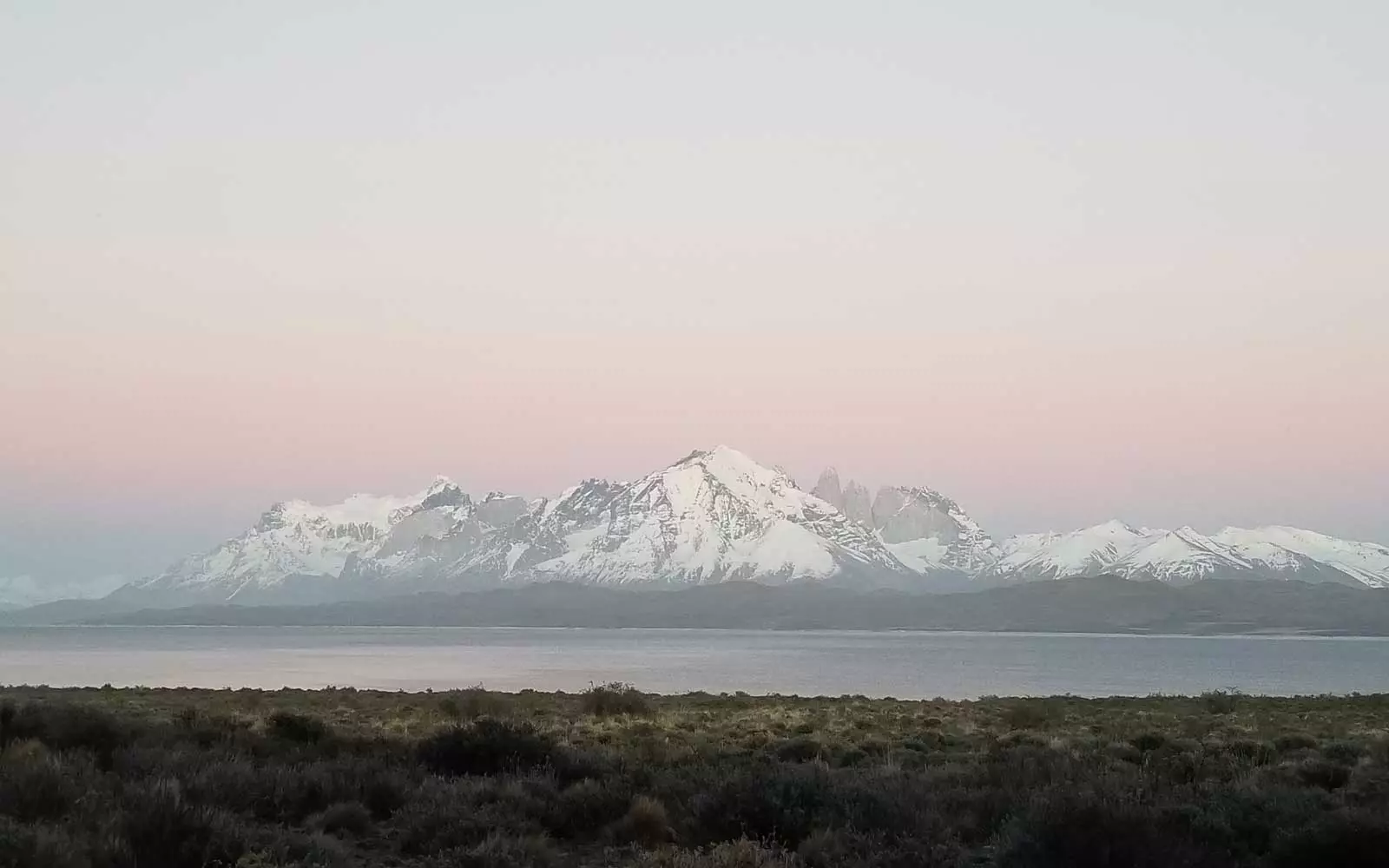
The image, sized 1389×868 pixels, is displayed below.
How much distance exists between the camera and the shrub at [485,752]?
47.9 ft

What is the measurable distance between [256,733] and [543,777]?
24.5ft

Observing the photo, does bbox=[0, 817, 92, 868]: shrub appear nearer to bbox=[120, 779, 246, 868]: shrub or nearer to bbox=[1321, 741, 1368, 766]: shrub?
bbox=[120, 779, 246, 868]: shrub

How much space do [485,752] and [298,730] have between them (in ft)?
18.0

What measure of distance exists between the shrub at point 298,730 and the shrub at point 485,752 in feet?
12.6

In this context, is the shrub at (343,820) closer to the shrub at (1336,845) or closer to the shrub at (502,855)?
the shrub at (502,855)

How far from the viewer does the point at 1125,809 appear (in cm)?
956

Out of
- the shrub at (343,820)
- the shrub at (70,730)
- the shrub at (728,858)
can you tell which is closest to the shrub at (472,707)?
the shrub at (70,730)

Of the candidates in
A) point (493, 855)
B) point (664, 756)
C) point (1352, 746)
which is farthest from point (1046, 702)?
point (493, 855)

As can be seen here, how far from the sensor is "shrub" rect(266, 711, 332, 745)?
731 inches

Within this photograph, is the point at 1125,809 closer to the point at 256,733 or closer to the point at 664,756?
the point at 664,756

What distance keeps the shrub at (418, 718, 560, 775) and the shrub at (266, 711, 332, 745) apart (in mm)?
3852

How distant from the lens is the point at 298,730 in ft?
62.3

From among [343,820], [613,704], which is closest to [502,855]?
[343,820]

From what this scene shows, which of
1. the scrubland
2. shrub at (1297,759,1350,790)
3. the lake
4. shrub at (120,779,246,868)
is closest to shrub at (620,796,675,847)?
the scrubland
